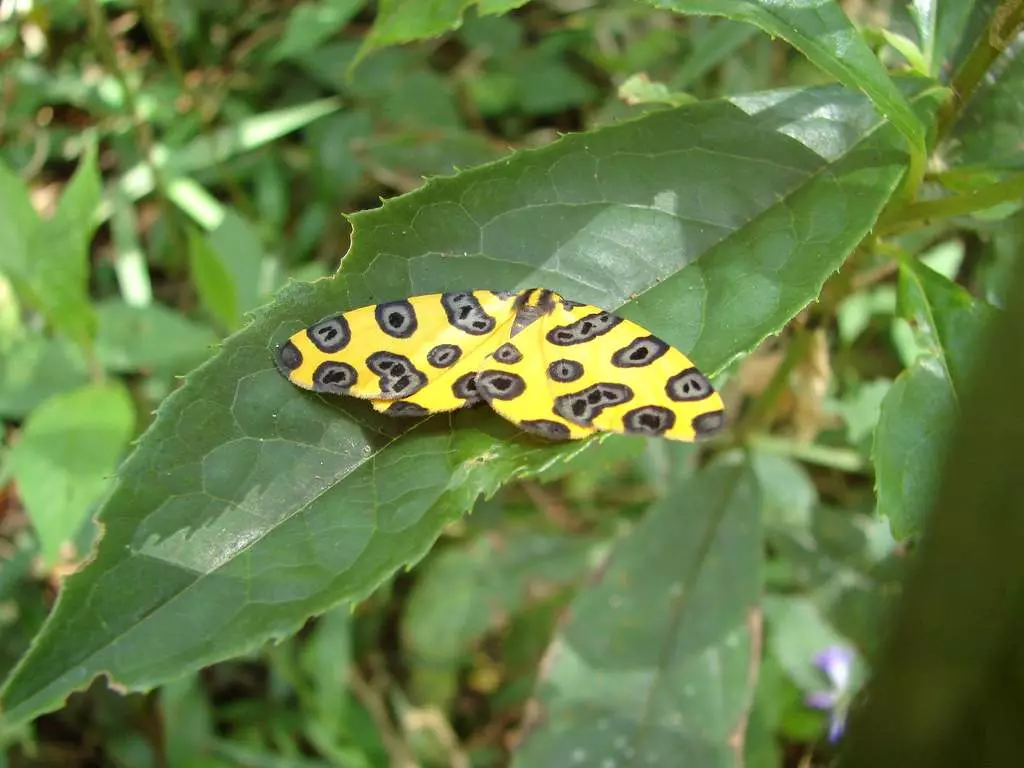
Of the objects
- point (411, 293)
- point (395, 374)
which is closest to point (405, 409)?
point (395, 374)

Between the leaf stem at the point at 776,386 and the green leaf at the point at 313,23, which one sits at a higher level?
the green leaf at the point at 313,23

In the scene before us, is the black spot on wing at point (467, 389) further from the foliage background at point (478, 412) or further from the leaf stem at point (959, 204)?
the leaf stem at point (959, 204)

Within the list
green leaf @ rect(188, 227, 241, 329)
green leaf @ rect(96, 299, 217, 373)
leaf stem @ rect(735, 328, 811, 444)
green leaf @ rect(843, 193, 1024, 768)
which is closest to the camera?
green leaf @ rect(843, 193, 1024, 768)

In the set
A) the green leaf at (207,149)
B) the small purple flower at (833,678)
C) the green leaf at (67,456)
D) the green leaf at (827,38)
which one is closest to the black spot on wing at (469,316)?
the green leaf at (827,38)

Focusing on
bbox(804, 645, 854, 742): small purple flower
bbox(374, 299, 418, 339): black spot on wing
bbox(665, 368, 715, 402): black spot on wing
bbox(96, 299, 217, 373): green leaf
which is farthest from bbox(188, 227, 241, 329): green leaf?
bbox(804, 645, 854, 742): small purple flower

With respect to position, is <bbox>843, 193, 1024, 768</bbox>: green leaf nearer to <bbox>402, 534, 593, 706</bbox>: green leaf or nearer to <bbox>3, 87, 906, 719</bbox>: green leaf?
<bbox>3, 87, 906, 719</bbox>: green leaf

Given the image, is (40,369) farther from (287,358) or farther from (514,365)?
(514,365)
